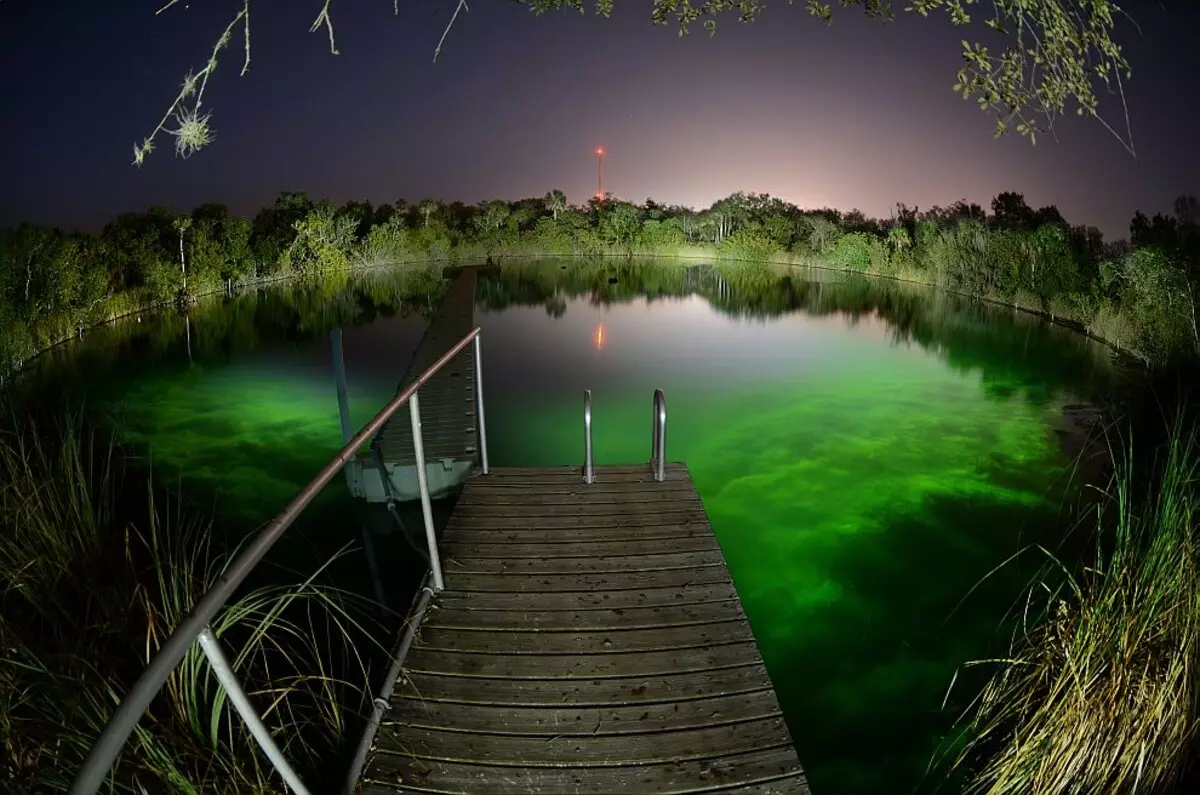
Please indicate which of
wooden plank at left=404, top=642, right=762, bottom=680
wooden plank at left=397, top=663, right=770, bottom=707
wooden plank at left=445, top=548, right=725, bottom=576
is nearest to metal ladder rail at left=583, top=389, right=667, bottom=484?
wooden plank at left=445, top=548, right=725, bottom=576

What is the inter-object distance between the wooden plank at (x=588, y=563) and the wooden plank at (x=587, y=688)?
86cm

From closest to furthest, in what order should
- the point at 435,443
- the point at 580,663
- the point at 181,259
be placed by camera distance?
the point at 580,663 < the point at 435,443 < the point at 181,259

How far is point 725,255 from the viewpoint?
45.8 meters

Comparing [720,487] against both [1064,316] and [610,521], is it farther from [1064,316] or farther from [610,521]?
[1064,316]

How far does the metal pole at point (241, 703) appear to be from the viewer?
1.27 meters

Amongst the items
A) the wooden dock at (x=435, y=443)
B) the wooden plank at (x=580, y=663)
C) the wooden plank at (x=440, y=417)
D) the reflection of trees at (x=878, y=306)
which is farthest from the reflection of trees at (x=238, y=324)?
the wooden plank at (x=580, y=663)

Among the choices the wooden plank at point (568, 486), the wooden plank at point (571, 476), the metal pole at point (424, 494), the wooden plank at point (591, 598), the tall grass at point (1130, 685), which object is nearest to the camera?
the tall grass at point (1130, 685)

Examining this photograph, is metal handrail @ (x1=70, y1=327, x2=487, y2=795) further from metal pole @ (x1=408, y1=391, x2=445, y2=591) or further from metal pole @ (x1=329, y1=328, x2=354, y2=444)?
metal pole @ (x1=329, y1=328, x2=354, y2=444)

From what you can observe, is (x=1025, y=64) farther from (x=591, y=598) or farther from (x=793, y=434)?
(x=793, y=434)

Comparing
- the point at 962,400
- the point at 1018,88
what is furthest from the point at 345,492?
the point at 962,400

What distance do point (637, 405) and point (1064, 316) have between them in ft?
42.8

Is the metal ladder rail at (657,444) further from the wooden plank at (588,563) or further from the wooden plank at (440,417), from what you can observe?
the wooden plank at (440,417)

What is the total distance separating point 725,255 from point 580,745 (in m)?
45.9

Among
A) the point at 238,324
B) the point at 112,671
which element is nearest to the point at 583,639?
the point at 112,671
